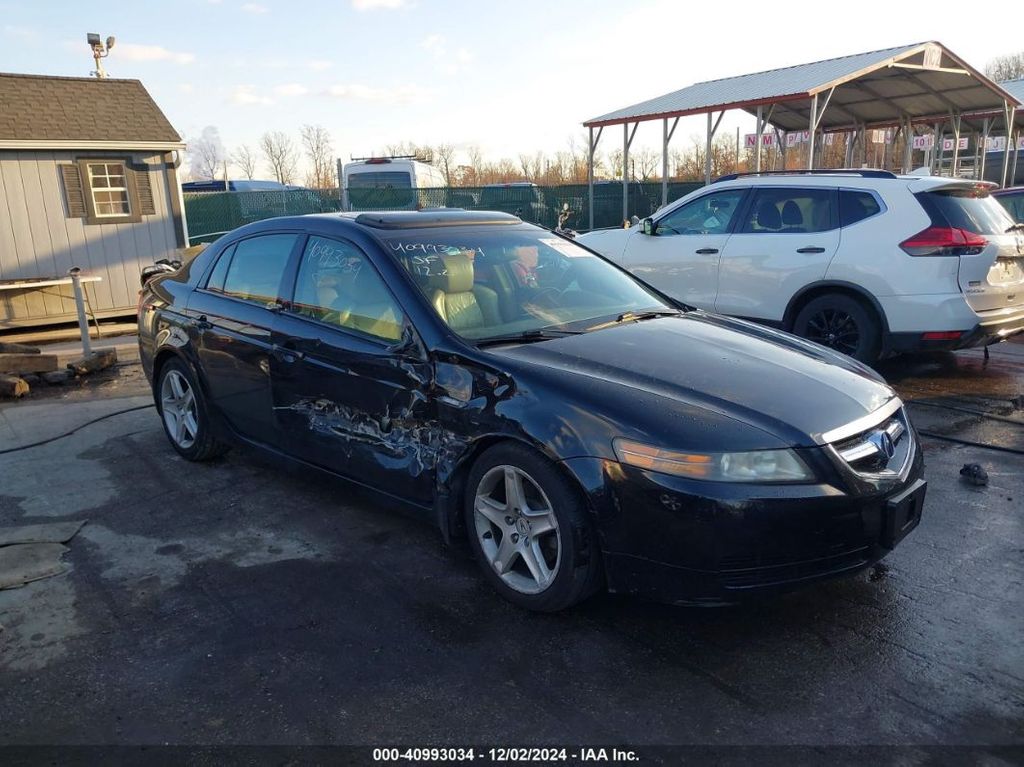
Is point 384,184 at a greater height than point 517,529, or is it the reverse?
point 384,184

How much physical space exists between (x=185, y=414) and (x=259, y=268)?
1287 millimetres

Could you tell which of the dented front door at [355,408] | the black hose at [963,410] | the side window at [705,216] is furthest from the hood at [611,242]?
the dented front door at [355,408]

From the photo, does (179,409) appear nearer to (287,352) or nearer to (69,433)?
(69,433)

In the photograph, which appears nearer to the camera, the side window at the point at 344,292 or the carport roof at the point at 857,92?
the side window at the point at 344,292

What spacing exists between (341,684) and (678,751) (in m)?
1.19

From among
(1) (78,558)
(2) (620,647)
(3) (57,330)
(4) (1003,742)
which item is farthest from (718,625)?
(3) (57,330)

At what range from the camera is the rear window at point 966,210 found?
6.47 m

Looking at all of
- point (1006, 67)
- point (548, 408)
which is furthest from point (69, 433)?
point (1006, 67)

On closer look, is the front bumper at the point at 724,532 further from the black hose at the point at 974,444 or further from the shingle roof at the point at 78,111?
the shingle roof at the point at 78,111

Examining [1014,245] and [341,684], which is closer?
[341,684]

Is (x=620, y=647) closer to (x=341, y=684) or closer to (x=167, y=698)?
(x=341, y=684)

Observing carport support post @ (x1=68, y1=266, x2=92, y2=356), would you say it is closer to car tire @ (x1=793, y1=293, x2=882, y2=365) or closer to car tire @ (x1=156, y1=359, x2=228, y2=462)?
car tire @ (x1=156, y1=359, x2=228, y2=462)

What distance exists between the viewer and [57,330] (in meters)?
11.5

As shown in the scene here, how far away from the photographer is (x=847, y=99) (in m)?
19.5
